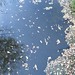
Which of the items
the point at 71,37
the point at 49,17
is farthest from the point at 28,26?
the point at 71,37

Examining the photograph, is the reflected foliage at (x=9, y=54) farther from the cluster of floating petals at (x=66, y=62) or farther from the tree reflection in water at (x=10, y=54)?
the cluster of floating petals at (x=66, y=62)

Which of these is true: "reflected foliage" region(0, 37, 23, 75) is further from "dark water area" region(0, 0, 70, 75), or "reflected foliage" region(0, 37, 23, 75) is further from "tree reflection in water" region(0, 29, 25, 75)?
"dark water area" region(0, 0, 70, 75)

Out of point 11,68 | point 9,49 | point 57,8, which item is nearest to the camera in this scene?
point 11,68

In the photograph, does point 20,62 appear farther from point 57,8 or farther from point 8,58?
point 57,8

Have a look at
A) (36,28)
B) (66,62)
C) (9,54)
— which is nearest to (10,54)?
(9,54)

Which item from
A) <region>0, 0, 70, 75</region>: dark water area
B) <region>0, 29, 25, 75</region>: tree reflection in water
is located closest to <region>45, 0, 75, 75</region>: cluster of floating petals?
<region>0, 0, 70, 75</region>: dark water area

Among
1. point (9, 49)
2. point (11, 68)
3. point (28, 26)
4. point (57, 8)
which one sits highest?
point (57, 8)
